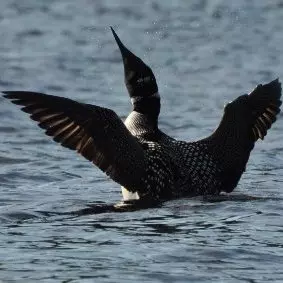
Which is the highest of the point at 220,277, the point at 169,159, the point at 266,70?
the point at 266,70

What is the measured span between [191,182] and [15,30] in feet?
30.5

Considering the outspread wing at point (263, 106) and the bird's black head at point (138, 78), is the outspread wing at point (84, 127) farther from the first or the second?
the outspread wing at point (263, 106)

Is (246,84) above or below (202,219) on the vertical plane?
above

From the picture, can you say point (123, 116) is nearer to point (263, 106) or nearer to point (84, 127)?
point (263, 106)

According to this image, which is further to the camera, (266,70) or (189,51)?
(189,51)

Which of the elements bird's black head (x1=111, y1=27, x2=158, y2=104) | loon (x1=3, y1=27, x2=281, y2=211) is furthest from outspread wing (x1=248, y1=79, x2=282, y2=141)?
bird's black head (x1=111, y1=27, x2=158, y2=104)

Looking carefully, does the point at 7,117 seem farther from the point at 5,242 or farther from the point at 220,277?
the point at 220,277

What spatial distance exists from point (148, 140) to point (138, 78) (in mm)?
549

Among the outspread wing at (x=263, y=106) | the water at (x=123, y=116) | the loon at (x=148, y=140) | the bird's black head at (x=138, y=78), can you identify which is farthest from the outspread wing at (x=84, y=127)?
the outspread wing at (x=263, y=106)

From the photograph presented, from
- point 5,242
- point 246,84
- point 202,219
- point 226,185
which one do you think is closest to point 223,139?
point 226,185

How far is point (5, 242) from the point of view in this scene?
7.92 m

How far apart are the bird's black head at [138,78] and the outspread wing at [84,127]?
2.73 ft

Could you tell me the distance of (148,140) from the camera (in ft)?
31.7

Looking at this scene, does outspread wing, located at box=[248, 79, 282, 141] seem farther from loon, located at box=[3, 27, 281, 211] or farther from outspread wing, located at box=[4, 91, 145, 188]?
outspread wing, located at box=[4, 91, 145, 188]
